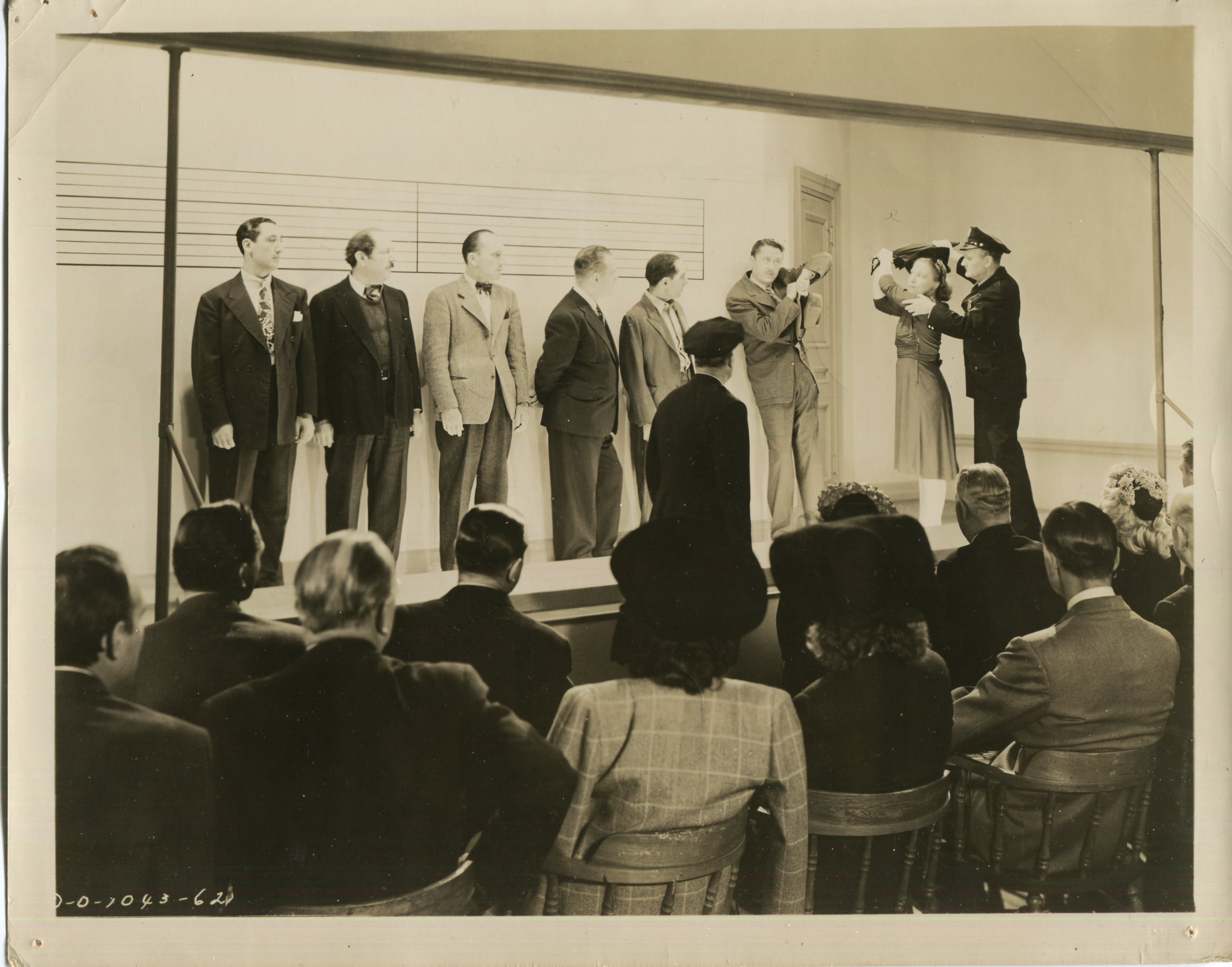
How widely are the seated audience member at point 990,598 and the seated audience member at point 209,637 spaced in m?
1.62

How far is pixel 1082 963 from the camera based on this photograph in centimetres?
227

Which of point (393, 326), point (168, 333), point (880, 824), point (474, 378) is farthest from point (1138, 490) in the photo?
point (168, 333)

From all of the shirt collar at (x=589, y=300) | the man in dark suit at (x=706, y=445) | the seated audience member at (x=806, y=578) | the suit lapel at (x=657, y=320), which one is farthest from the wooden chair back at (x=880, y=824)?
the shirt collar at (x=589, y=300)

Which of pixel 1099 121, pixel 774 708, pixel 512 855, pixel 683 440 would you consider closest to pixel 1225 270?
pixel 1099 121

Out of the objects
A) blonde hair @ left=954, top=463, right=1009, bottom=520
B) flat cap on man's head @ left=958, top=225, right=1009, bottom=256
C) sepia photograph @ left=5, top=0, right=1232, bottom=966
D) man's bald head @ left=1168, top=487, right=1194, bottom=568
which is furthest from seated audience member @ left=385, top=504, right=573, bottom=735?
man's bald head @ left=1168, top=487, right=1194, bottom=568

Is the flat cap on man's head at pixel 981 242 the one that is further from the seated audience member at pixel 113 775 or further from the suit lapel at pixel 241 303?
the seated audience member at pixel 113 775

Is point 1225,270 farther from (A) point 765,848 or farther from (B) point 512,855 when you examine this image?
(B) point 512,855

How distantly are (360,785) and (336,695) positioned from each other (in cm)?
22

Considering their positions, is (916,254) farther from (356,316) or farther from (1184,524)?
(356,316)

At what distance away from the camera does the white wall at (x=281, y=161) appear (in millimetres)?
2236

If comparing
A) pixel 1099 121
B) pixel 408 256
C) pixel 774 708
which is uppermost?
pixel 1099 121

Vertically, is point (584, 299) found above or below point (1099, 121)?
below

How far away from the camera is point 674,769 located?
2.12 meters

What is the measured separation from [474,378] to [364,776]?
101 cm
